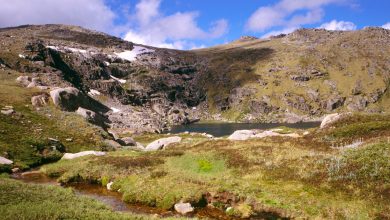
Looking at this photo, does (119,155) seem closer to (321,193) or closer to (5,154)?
(5,154)

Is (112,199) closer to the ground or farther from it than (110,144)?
closer to the ground

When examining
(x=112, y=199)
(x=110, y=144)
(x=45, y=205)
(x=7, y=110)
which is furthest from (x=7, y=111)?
(x=45, y=205)

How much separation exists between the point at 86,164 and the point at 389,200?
30.5m

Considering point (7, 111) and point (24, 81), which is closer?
point (7, 111)

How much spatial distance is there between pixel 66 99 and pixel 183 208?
194 feet

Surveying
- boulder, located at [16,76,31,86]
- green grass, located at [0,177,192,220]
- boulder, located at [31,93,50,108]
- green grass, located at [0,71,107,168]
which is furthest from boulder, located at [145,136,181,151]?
boulder, located at [16,76,31,86]

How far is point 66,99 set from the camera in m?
79.6

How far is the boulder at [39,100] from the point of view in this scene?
2682 inches

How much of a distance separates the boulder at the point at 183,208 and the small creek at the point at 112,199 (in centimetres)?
44

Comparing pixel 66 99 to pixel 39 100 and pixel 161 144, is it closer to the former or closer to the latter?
pixel 39 100

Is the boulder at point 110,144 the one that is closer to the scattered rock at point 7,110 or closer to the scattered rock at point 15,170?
the scattered rock at point 7,110

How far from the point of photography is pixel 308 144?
141ft

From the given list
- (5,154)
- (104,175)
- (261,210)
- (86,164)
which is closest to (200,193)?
(261,210)

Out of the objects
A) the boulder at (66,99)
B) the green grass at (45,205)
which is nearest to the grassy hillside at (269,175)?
the green grass at (45,205)
